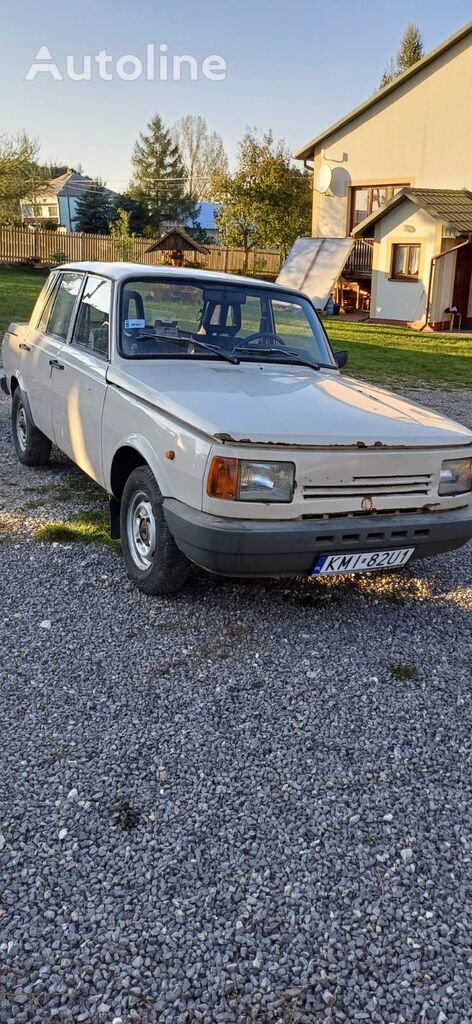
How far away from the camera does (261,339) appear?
5.23 metres

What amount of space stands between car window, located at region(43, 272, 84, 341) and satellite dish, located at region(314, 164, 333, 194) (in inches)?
901

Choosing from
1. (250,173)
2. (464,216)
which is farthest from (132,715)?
(250,173)

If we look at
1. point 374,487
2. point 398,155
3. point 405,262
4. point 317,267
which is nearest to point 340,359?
point 374,487

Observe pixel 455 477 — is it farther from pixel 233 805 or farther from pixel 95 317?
pixel 95 317

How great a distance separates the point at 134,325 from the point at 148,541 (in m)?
1.45

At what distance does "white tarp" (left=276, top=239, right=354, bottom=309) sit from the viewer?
2317cm

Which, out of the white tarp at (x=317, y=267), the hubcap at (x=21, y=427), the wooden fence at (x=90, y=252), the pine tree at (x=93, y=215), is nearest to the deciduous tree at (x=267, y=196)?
the wooden fence at (x=90, y=252)

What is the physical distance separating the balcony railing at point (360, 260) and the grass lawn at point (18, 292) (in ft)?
34.3

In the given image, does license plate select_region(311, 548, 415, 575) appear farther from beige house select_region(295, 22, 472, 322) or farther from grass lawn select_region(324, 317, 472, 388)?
beige house select_region(295, 22, 472, 322)

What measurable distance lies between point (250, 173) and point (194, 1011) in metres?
33.4

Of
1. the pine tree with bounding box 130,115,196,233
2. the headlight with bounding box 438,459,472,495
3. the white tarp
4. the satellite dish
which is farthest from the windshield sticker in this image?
the pine tree with bounding box 130,115,196,233

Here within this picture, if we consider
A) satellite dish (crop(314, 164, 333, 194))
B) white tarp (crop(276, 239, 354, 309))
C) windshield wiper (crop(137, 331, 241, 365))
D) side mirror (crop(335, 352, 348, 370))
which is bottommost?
side mirror (crop(335, 352, 348, 370))

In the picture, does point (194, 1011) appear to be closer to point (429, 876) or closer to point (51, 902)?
point (51, 902)

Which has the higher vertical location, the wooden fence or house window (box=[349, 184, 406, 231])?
house window (box=[349, 184, 406, 231])
